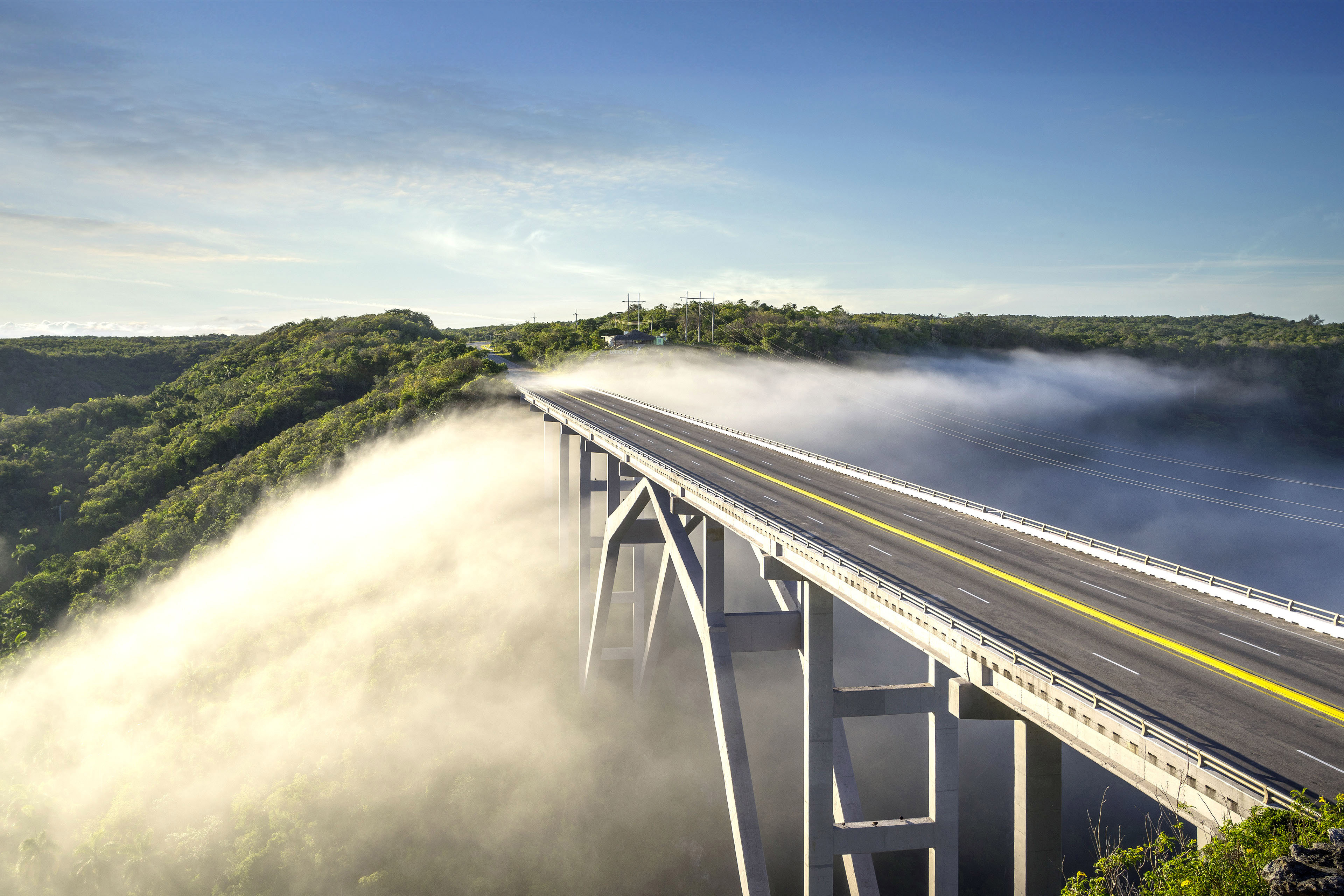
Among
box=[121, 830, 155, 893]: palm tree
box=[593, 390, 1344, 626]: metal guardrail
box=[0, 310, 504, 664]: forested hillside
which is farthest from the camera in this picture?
box=[0, 310, 504, 664]: forested hillside

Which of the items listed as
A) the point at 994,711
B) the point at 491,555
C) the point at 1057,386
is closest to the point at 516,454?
the point at 491,555

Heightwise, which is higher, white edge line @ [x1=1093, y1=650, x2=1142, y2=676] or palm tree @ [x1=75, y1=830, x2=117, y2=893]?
white edge line @ [x1=1093, y1=650, x2=1142, y2=676]

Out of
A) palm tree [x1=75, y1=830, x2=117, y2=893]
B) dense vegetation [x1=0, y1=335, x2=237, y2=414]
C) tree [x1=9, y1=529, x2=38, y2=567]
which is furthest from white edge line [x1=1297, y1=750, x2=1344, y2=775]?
dense vegetation [x1=0, y1=335, x2=237, y2=414]

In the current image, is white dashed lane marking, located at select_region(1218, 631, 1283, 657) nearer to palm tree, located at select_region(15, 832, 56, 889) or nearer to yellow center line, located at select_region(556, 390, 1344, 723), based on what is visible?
yellow center line, located at select_region(556, 390, 1344, 723)

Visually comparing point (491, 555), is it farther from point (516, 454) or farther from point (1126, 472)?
point (1126, 472)

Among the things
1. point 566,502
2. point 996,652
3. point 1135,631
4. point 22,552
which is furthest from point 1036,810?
point 22,552

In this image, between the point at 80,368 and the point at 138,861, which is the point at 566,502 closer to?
the point at 138,861
